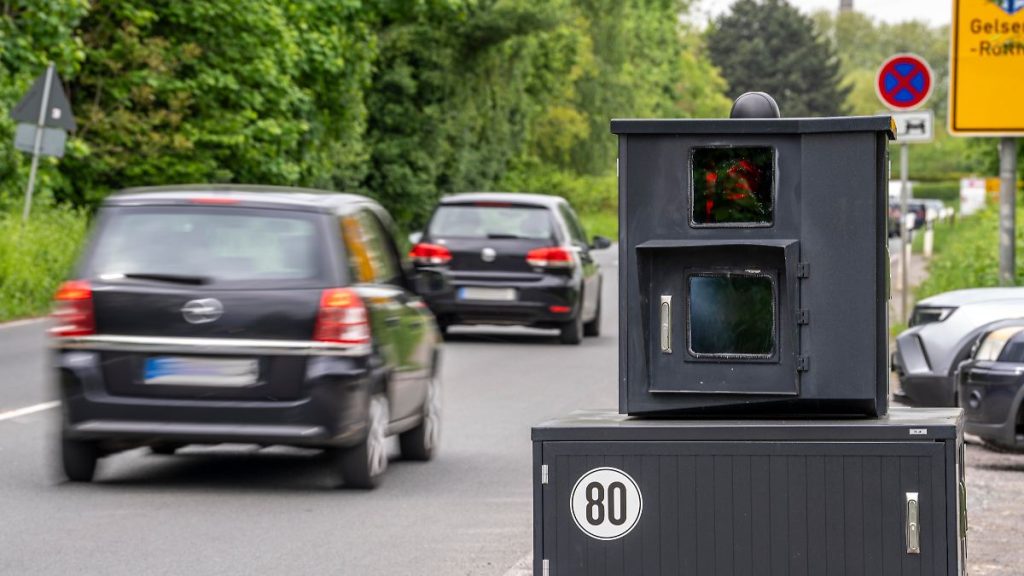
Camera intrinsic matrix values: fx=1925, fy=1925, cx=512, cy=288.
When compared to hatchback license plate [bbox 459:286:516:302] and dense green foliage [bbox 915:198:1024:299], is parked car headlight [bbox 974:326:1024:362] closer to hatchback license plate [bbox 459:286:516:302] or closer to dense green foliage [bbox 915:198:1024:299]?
dense green foliage [bbox 915:198:1024:299]

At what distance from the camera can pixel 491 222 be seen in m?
21.1

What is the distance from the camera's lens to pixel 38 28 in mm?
26484

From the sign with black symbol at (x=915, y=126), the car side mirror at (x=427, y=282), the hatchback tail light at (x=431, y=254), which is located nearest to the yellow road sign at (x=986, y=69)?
the sign with black symbol at (x=915, y=126)

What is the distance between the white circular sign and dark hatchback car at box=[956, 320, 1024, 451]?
6317 millimetres

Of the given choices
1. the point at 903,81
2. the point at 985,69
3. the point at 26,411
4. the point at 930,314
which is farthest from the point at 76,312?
the point at 903,81

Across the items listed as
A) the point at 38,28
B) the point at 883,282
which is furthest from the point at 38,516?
the point at 38,28

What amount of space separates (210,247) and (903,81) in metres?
13.2

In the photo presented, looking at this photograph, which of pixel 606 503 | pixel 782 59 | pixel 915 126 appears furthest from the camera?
pixel 782 59

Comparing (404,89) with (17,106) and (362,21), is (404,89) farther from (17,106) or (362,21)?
(17,106)

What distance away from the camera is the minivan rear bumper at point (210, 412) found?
9.55 metres

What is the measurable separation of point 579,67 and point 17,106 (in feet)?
173

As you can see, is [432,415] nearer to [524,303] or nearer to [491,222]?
[524,303]

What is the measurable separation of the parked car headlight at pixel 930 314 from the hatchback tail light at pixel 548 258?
790cm

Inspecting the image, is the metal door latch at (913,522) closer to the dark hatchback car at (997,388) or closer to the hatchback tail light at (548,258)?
the dark hatchback car at (997,388)
